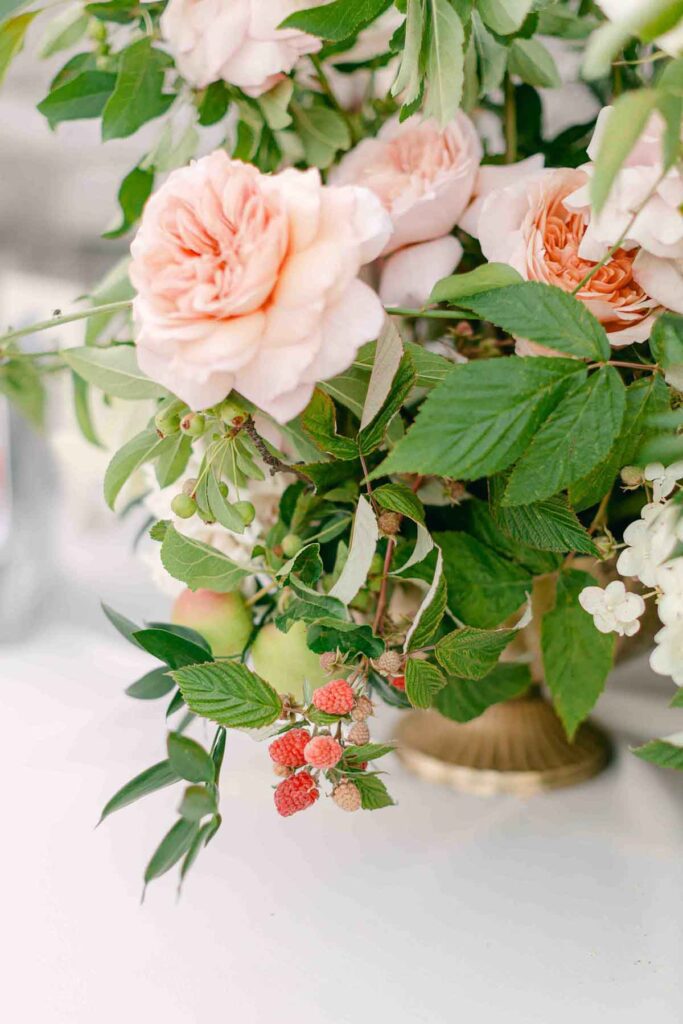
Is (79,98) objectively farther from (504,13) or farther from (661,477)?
(661,477)

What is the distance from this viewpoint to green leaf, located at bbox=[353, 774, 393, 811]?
0.37 meters

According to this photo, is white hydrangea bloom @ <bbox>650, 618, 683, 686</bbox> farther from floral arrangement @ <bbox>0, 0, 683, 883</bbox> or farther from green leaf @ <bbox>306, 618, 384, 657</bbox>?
green leaf @ <bbox>306, 618, 384, 657</bbox>

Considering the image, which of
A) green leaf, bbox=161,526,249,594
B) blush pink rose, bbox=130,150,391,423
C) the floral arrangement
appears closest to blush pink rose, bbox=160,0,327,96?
the floral arrangement

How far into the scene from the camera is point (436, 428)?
0.31 meters

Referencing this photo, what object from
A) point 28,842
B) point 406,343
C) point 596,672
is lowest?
point 28,842

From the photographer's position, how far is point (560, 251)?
1.24 feet

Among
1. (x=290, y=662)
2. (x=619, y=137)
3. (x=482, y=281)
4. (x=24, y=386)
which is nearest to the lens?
(x=619, y=137)

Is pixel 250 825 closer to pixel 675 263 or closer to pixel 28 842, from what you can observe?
pixel 28 842

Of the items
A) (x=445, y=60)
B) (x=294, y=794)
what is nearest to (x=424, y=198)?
(x=445, y=60)

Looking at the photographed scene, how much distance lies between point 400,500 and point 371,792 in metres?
0.12

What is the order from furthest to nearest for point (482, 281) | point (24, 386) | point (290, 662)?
point (24, 386) → point (290, 662) → point (482, 281)

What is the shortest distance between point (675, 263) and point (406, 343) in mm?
106

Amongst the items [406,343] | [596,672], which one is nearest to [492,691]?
[596,672]

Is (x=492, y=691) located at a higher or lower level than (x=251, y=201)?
lower
